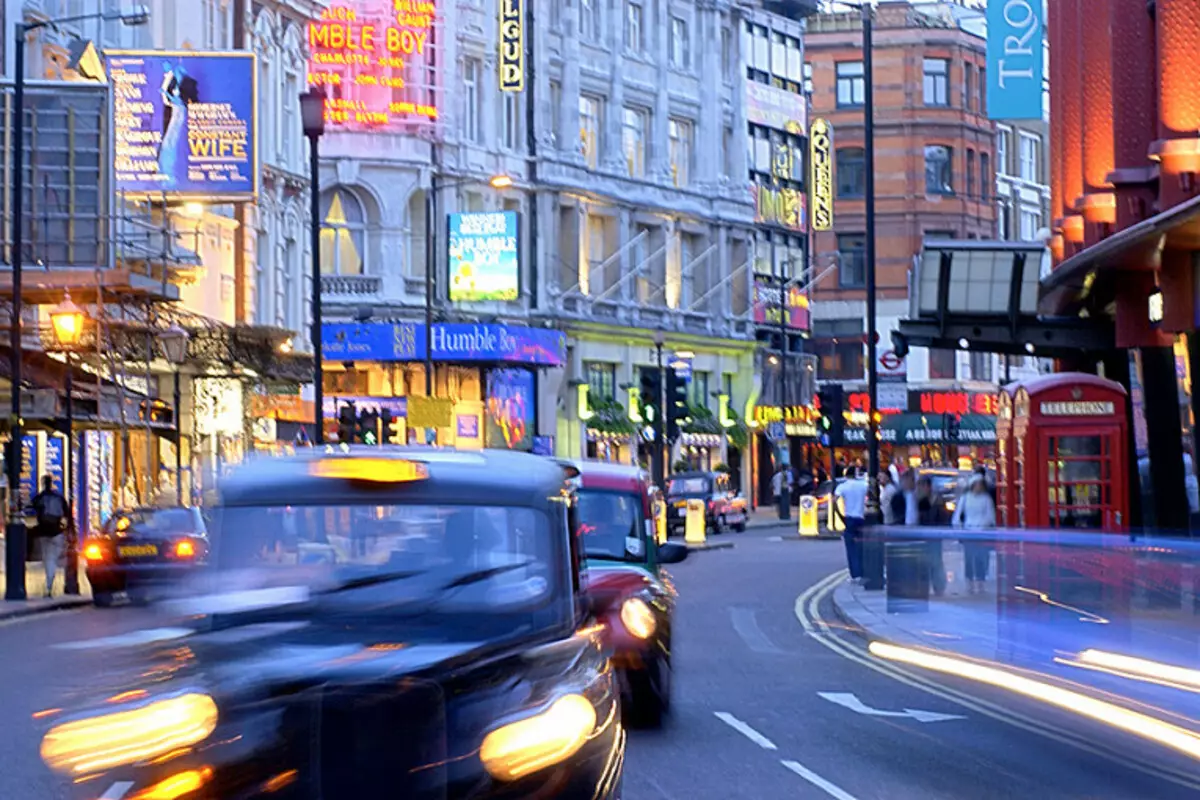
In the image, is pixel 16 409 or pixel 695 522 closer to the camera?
pixel 16 409

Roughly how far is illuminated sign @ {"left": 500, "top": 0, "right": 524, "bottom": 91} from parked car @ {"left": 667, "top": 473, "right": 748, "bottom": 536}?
14076mm

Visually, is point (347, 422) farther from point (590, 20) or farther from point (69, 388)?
point (590, 20)

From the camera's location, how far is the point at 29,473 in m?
44.8

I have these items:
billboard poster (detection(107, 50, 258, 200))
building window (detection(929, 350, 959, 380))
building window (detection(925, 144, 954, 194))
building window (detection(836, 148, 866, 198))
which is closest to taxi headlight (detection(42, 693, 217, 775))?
billboard poster (detection(107, 50, 258, 200))

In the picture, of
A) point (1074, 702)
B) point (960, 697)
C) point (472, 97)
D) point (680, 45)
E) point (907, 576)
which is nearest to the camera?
point (1074, 702)

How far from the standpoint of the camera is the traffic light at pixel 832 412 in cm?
4944

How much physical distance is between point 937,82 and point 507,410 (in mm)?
38703

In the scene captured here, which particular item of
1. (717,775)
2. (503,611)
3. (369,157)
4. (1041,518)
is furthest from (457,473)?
(369,157)

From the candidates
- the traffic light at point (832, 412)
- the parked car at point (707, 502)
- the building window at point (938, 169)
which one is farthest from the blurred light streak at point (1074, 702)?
the building window at point (938, 169)

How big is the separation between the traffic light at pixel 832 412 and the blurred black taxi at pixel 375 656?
39.4 meters

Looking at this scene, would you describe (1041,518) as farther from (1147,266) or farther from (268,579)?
(268,579)

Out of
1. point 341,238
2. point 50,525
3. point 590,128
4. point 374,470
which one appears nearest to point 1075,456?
point 50,525

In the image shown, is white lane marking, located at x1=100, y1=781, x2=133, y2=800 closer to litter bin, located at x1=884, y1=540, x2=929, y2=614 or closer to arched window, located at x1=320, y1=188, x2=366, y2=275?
litter bin, located at x1=884, y1=540, x2=929, y2=614

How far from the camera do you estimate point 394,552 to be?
30.5ft
